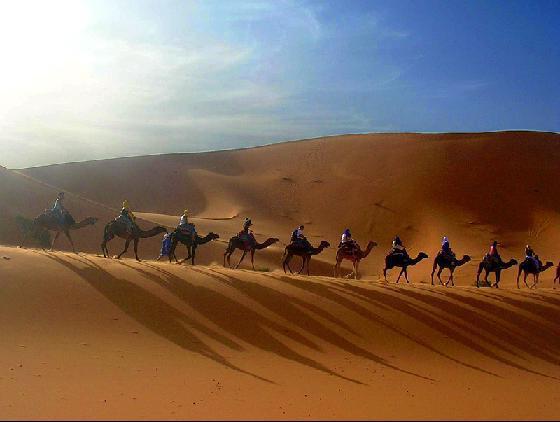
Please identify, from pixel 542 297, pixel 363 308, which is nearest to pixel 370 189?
pixel 542 297

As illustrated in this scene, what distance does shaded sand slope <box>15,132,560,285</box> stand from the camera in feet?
167

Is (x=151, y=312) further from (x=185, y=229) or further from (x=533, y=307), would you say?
(x=533, y=307)

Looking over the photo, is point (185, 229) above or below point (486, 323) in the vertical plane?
above

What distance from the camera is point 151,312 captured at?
1686 cm

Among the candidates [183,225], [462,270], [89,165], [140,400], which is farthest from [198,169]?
[140,400]

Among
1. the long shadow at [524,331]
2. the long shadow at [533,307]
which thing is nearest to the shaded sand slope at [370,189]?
the long shadow at [533,307]

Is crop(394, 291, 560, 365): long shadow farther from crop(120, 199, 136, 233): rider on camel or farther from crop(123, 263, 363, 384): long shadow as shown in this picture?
crop(120, 199, 136, 233): rider on camel

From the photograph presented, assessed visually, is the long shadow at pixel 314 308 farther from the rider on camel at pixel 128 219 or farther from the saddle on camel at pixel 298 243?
the saddle on camel at pixel 298 243

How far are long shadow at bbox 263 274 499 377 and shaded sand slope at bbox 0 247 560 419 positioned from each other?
7 cm

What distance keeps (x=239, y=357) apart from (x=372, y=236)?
3788 cm

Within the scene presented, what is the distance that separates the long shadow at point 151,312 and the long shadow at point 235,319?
678 millimetres

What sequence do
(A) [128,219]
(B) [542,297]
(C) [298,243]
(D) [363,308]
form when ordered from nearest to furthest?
(D) [363,308] → (A) [128,219] → (B) [542,297] → (C) [298,243]

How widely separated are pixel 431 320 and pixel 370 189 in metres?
42.7

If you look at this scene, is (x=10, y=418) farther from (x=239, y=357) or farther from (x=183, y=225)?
(x=183, y=225)
